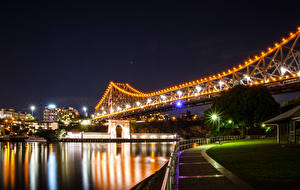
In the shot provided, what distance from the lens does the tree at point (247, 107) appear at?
142ft

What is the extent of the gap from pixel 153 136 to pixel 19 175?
66544 millimetres

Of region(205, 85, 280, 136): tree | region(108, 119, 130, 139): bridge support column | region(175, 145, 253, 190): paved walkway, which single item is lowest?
region(108, 119, 130, 139): bridge support column

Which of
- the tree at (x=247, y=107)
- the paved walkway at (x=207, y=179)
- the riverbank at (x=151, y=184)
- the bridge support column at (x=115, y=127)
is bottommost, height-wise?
the bridge support column at (x=115, y=127)

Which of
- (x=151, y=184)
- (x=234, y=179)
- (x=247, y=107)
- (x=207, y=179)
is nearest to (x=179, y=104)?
(x=247, y=107)

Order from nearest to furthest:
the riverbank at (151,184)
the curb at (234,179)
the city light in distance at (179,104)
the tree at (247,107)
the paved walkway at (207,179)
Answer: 1. the curb at (234,179)
2. the paved walkway at (207,179)
3. the riverbank at (151,184)
4. the tree at (247,107)
5. the city light in distance at (179,104)

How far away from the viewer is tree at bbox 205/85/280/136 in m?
43.4

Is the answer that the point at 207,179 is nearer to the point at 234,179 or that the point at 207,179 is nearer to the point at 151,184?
the point at 234,179

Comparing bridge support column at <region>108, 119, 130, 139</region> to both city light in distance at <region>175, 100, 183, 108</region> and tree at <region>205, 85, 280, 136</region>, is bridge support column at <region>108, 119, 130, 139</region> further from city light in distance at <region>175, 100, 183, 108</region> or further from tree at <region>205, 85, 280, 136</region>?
tree at <region>205, 85, 280, 136</region>

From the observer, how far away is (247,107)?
43969 mm

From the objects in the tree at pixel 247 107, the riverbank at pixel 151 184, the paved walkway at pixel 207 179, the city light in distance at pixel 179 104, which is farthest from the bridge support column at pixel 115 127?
the paved walkway at pixel 207 179

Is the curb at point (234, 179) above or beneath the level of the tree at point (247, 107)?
beneath

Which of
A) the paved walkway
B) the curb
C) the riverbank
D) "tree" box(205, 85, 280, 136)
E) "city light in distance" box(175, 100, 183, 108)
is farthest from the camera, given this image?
"city light in distance" box(175, 100, 183, 108)

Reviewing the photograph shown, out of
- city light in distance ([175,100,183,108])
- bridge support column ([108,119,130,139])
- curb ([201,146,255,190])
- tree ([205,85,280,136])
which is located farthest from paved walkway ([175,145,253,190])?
bridge support column ([108,119,130,139])

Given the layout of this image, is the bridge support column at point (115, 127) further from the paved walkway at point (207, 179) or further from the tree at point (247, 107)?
the paved walkway at point (207, 179)
